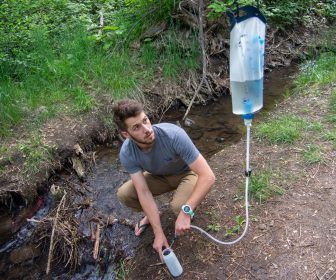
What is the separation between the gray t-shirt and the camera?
2619 millimetres

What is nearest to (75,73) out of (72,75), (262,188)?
(72,75)

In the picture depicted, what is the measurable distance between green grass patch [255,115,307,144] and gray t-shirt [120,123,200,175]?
1.45m

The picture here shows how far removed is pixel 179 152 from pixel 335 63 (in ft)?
14.4

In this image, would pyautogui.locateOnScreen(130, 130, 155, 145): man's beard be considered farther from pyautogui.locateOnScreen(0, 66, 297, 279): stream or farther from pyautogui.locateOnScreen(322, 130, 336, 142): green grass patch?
pyautogui.locateOnScreen(322, 130, 336, 142): green grass patch

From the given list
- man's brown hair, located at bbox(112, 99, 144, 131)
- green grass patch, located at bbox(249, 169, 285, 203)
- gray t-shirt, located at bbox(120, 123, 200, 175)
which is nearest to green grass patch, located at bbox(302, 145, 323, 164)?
green grass patch, located at bbox(249, 169, 285, 203)

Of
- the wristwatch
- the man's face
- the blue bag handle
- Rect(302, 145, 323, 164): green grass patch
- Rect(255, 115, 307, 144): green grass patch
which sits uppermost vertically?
the blue bag handle

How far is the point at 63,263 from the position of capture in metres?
3.22

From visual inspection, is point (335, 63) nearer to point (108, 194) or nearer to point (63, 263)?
point (108, 194)

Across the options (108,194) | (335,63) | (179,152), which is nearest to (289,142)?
(179,152)

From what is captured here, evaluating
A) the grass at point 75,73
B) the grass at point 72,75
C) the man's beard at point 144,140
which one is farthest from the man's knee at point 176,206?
the grass at point 75,73

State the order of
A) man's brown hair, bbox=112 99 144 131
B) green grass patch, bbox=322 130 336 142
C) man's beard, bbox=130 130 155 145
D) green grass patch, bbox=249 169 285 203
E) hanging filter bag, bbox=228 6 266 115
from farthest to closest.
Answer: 1. green grass patch, bbox=322 130 336 142
2. green grass patch, bbox=249 169 285 203
3. hanging filter bag, bbox=228 6 266 115
4. man's beard, bbox=130 130 155 145
5. man's brown hair, bbox=112 99 144 131

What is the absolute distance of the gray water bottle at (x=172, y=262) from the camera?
2467mm

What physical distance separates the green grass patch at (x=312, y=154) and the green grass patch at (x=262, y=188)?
1.51ft

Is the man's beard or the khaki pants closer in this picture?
the man's beard
